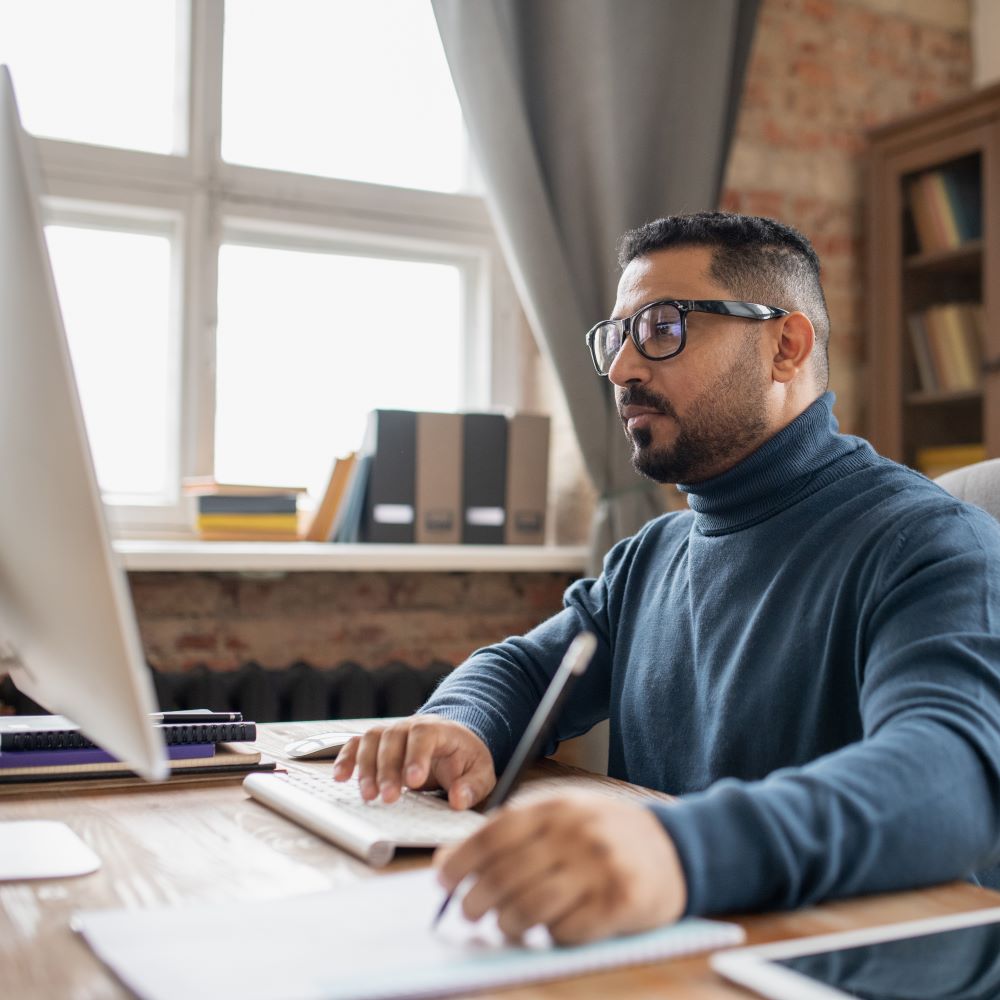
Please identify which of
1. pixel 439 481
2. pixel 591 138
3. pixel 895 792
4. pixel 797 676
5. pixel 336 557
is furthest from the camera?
pixel 591 138

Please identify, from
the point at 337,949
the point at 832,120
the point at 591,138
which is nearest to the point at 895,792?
the point at 337,949

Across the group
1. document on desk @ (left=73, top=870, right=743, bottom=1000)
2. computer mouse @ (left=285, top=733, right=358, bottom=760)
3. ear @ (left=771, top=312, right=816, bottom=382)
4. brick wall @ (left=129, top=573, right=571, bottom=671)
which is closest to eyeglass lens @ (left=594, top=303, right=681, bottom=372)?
ear @ (left=771, top=312, right=816, bottom=382)

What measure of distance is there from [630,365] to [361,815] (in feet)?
2.27

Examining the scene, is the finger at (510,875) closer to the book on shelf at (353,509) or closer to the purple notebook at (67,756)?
the purple notebook at (67,756)

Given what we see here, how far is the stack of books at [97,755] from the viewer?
1.16 m

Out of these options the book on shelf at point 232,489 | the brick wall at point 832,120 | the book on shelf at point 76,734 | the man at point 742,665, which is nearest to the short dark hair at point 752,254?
the man at point 742,665

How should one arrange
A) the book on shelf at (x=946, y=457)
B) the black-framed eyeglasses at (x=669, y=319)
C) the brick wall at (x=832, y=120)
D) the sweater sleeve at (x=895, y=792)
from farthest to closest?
the brick wall at (x=832, y=120), the book on shelf at (x=946, y=457), the black-framed eyeglasses at (x=669, y=319), the sweater sleeve at (x=895, y=792)

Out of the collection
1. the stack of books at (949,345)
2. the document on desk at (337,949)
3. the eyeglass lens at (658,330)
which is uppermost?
the stack of books at (949,345)

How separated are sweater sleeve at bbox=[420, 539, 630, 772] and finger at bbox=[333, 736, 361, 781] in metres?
0.13

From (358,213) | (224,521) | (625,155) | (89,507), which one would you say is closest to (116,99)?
(358,213)

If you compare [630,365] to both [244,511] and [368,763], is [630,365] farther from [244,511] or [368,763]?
[244,511]

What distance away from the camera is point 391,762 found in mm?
1101

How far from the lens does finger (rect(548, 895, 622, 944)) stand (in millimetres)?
686

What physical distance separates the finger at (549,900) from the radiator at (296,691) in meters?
1.82
